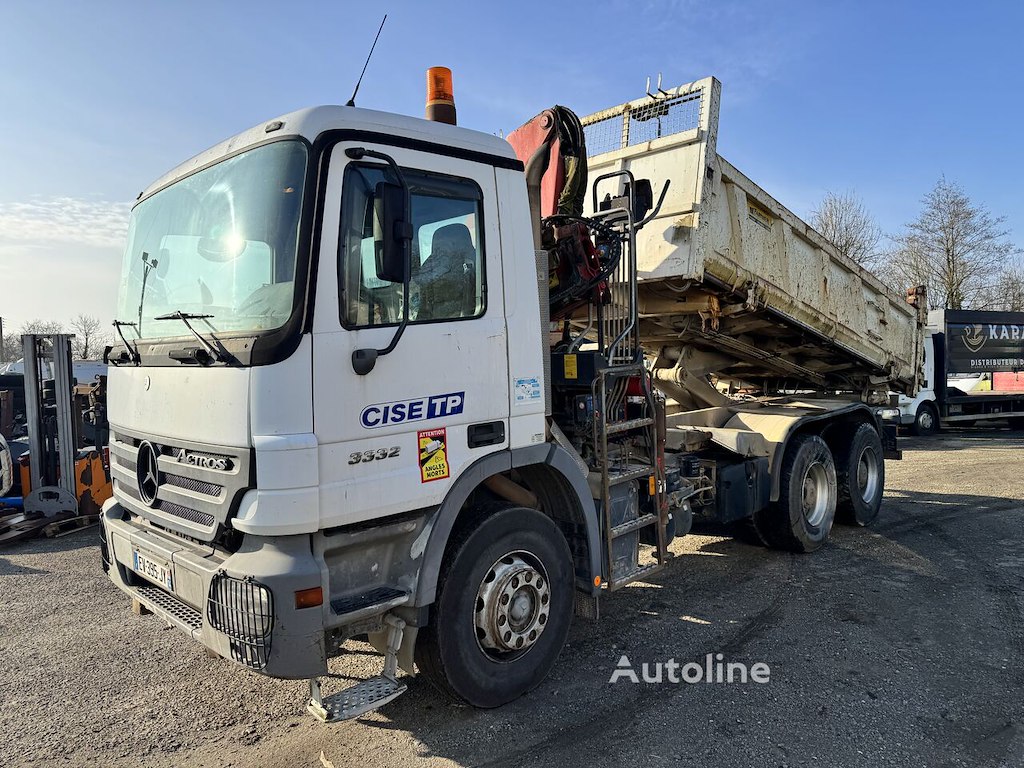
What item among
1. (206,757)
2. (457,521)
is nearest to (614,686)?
(457,521)

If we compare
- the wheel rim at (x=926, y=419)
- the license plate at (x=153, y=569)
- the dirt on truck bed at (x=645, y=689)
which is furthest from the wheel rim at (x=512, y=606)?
the wheel rim at (x=926, y=419)

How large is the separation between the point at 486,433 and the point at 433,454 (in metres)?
0.36

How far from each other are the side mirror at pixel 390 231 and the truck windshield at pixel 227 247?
0.34m

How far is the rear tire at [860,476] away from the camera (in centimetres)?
725

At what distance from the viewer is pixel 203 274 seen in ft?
10.8

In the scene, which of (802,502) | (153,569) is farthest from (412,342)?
(802,502)

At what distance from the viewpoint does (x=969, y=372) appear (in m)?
17.8

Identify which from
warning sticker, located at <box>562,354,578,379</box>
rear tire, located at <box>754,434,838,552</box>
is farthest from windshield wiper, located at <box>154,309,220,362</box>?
rear tire, located at <box>754,434,838,552</box>

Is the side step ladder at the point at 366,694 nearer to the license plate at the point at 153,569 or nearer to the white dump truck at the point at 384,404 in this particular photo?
the white dump truck at the point at 384,404

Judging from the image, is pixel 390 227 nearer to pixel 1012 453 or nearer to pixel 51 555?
pixel 51 555

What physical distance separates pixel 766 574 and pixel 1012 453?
1041 cm

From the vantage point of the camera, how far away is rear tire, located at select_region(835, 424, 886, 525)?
23.8 ft

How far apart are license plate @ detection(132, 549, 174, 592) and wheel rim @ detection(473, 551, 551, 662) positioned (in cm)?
146

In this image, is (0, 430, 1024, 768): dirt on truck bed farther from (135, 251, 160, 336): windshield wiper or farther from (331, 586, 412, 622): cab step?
(135, 251, 160, 336): windshield wiper
